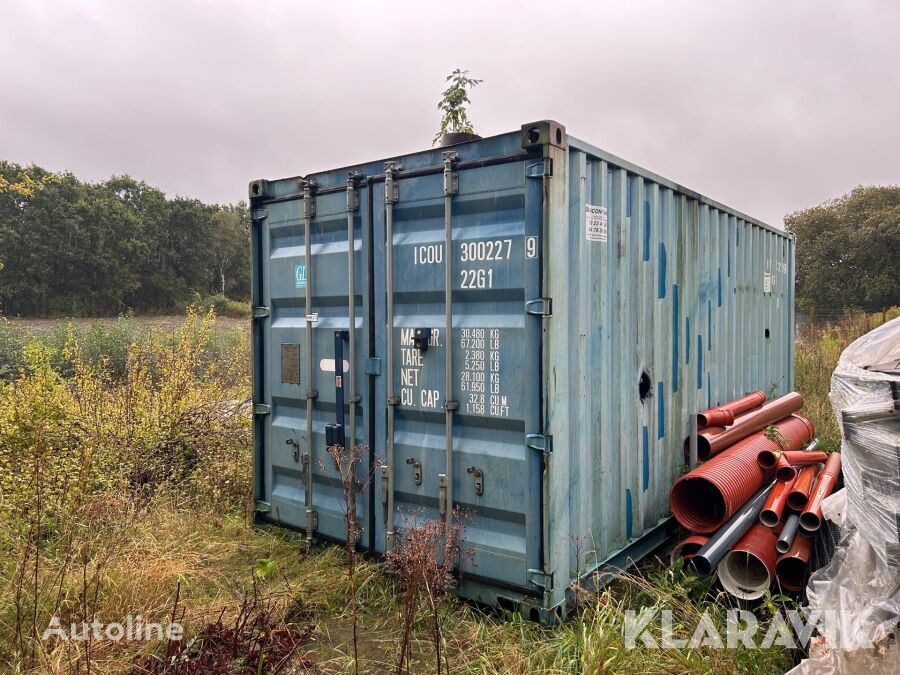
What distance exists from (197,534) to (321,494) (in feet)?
3.50

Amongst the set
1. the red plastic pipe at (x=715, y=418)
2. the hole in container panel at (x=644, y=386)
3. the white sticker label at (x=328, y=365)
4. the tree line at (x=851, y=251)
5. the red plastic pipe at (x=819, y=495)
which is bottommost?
the red plastic pipe at (x=819, y=495)

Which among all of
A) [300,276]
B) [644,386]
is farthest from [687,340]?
[300,276]

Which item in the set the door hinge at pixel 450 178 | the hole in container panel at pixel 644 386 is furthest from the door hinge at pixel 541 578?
the door hinge at pixel 450 178

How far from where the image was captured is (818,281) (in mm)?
34219

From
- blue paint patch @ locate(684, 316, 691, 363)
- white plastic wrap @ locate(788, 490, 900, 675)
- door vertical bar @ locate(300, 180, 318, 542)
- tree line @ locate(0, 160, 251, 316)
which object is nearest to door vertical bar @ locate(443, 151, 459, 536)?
door vertical bar @ locate(300, 180, 318, 542)

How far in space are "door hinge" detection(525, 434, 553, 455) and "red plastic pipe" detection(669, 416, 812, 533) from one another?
148 centimetres

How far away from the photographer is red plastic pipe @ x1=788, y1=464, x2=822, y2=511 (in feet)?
13.5

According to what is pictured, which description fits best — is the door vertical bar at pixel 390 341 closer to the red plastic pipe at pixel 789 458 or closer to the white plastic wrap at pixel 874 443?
the white plastic wrap at pixel 874 443

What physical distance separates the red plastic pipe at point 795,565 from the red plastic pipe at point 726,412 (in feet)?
4.94

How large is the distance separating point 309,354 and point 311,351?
0.03m

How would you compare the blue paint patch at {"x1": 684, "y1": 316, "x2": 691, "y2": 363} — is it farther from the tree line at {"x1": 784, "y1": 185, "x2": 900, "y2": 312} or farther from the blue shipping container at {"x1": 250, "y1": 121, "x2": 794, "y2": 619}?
the tree line at {"x1": 784, "y1": 185, "x2": 900, "y2": 312}

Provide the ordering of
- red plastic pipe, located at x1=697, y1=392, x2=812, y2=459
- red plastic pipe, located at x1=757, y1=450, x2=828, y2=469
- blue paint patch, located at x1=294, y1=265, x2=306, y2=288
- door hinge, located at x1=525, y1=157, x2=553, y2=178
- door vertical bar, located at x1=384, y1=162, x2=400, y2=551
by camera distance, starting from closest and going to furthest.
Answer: door hinge, located at x1=525, y1=157, x2=553, y2=178 → door vertical bar, located at x1=384, y1=162, x2=400, y2=551 → blue paint patch, located at x1=294, y1=265, x2=306, y2=288 → red plastic pipe, located at x1=757, y1=450, x2=828, y2=469 → red plastic pipe, located at x1=697, y1=392, x2=812, y2=459

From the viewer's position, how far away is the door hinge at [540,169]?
3.41m

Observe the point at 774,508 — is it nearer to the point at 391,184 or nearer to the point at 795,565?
the point at 795,565
